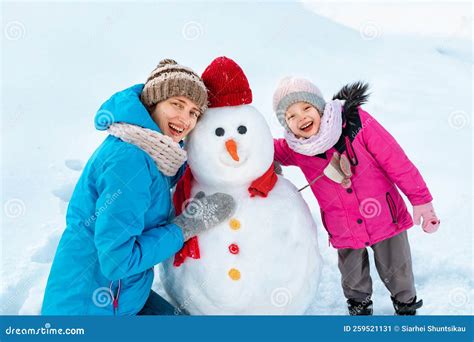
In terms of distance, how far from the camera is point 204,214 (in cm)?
193

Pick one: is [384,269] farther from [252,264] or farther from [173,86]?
[173,86]

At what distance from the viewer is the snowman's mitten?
1.91 meters

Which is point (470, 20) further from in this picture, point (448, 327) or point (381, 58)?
point (448, 327)

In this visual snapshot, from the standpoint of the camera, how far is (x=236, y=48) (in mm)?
5285

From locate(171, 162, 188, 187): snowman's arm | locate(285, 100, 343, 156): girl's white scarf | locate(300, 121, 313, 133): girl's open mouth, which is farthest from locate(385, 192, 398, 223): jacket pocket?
locate(171, 162, 188, 187): snowman's arm

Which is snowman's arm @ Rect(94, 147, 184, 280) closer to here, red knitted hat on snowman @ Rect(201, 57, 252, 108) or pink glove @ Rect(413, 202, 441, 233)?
red knitted hat on snowman @ Rect(201, 57, 252, 108)

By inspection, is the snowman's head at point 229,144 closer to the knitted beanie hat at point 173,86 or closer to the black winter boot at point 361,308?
the knitted beanie hat at point 173,86

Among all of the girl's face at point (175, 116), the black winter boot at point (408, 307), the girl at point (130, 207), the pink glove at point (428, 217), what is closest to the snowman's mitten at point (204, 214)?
the girl at point (130, 207)

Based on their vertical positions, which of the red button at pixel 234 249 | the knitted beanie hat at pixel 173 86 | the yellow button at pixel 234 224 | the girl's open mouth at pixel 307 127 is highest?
the knitted beanie hat at pixel 173 86

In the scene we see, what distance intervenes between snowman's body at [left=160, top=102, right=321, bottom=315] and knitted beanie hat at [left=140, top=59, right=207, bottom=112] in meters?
0.12

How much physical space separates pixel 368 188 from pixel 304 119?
405 mm

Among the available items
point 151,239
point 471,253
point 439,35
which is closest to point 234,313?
point 151,239

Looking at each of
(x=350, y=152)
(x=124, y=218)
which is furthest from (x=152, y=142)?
(x=350, y=152)

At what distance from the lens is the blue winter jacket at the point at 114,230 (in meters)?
1.70
